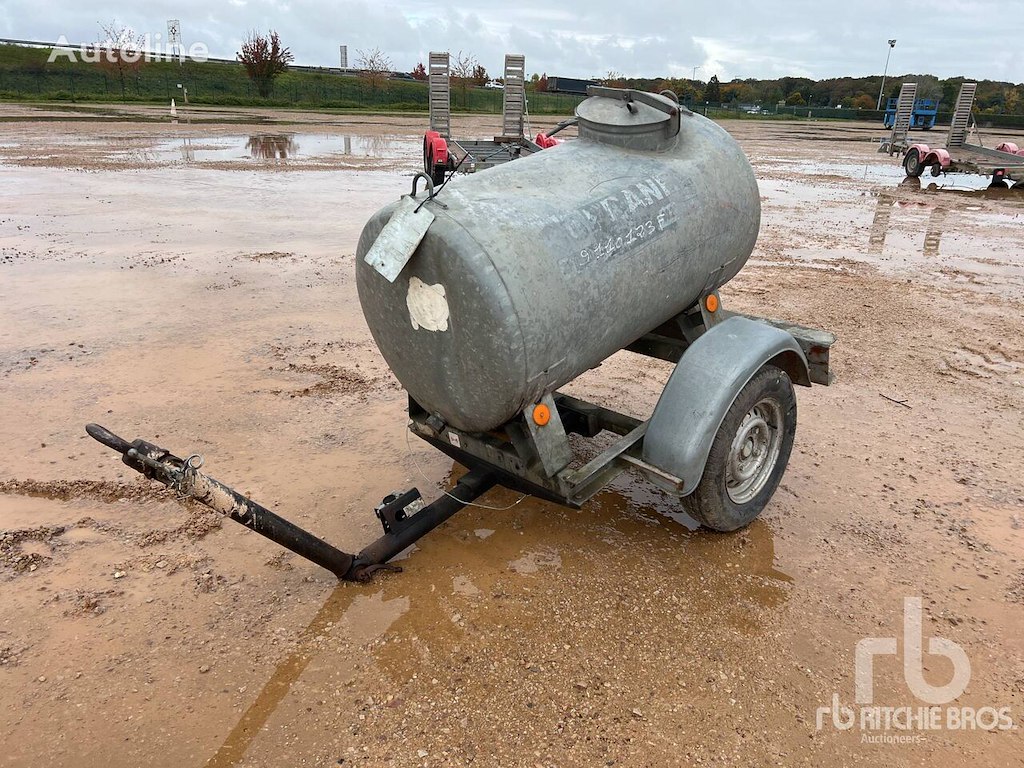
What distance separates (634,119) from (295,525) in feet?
8.83

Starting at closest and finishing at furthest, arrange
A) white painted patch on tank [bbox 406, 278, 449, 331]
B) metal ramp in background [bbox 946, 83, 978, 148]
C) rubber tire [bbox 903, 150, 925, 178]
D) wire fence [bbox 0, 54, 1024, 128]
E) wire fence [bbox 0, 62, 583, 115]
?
1. white painted patch on tank [bbox 406, 278, 449, 331]
2. metal ramp in background [bbox 946, 83, 978, 148]
3. rubber tire [bbox 903, 150, 925, 178]
4. wire fence [bbox 0, 62, 583, 115]
5. wire fence [bbox 0, 54, 1024, 128]

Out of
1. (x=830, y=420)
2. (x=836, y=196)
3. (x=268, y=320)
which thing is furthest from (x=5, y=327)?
(x=836, y=196)

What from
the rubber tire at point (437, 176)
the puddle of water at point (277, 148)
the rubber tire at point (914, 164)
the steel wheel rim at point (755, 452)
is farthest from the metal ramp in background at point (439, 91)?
the steel wheel rim at point (755, 452)

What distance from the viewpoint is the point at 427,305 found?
9.68ft

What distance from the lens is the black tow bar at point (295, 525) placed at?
7.82 feet

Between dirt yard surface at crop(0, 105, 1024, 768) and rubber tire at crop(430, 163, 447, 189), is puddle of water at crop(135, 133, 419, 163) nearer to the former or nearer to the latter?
rubber tire at crop(430, 163, 447, 189)

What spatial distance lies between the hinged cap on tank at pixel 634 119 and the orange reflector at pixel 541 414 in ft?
5.12

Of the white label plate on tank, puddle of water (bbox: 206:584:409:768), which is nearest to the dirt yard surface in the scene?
puddle of water (bbox: 206:584:409:768)

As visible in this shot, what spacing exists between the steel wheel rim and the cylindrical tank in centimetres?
74

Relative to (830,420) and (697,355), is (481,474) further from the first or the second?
(830,420)

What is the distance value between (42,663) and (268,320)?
4.35 m

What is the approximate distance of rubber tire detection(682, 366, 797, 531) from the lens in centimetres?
345

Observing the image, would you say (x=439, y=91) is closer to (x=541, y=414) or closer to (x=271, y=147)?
(x=271, y=147)

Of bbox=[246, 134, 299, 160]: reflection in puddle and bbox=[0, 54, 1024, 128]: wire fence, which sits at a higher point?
bbox=[0, 54, 1024, 128]: wire fence
